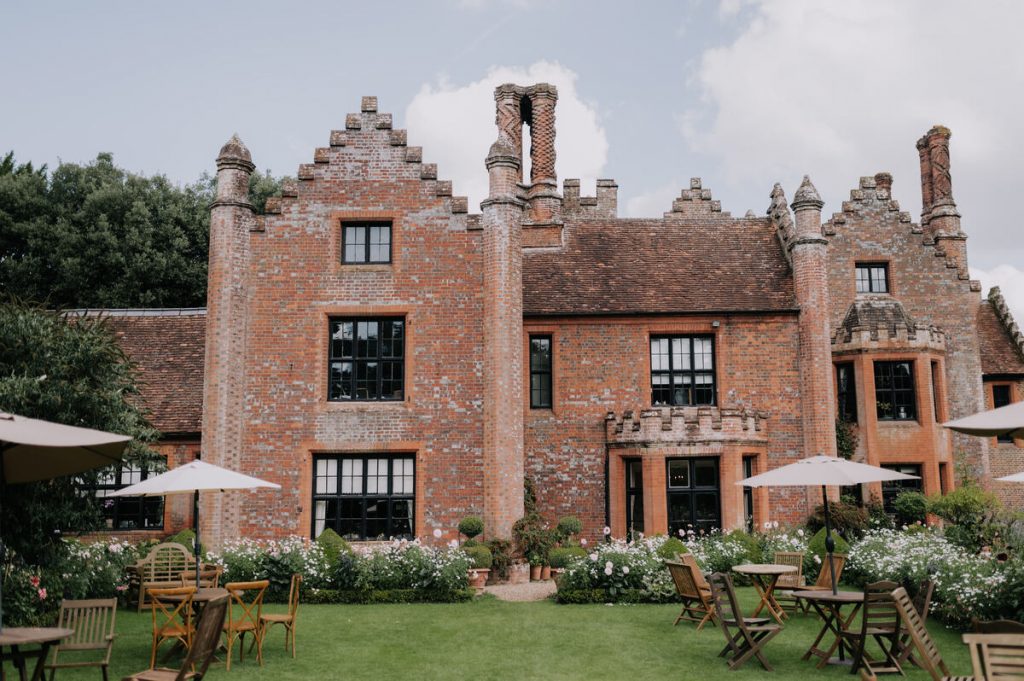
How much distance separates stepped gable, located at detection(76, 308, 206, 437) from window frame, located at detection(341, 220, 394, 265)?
19.1 ft

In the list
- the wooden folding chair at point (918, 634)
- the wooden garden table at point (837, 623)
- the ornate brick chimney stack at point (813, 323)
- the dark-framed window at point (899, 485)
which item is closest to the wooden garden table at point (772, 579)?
the wooden garden table at point (837, 623)

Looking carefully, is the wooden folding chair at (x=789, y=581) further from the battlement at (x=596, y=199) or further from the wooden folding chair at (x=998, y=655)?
the battlement at (x=596, y=199)

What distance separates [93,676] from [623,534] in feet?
43.5

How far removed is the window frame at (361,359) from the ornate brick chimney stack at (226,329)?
2.01m

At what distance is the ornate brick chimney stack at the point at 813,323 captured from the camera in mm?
21797

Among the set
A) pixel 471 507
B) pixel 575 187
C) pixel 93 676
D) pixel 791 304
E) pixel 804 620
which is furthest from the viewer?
pixel 575 187

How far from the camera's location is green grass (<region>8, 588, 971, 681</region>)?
10.5m

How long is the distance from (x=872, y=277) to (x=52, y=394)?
22999mm

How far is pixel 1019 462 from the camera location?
87.8 ft

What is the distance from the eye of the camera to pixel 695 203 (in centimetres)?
3503

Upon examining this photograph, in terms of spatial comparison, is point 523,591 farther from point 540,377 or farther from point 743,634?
point 743,634

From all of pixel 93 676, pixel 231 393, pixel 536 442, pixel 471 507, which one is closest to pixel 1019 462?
pixel 536 442

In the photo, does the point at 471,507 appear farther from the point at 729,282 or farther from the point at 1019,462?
the point at 1019,462

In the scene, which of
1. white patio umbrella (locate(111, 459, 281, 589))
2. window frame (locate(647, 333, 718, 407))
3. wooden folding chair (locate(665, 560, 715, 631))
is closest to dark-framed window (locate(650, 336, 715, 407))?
window frame (locate(647, 333, 718, 407))
